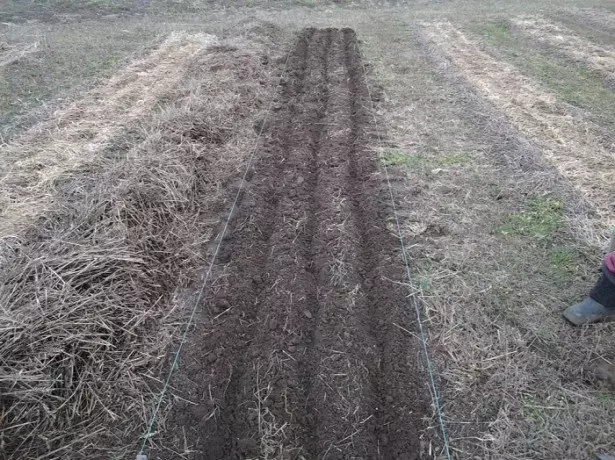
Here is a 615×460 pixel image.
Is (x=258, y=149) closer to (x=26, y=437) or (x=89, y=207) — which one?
(x=89, y=207)

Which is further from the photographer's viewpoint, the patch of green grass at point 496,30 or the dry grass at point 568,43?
the patch of green grass at point 496,30

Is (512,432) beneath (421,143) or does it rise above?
beneath

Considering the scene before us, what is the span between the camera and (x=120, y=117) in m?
6.58

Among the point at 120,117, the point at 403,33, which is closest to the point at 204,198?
the point at 120,117

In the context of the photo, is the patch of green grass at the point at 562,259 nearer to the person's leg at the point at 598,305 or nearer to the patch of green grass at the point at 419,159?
the person's leg at the point at 598,305

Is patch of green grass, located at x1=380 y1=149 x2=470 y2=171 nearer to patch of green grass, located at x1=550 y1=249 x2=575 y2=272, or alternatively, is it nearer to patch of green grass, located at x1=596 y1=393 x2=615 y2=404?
patch of green grass, located at x1=550 y1=249 x2=575 y2=272

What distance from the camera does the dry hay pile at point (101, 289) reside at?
267 cm

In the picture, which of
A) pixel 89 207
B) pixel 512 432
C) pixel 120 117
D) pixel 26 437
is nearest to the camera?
pixel 26 437

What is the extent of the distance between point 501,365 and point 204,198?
3.55 meters

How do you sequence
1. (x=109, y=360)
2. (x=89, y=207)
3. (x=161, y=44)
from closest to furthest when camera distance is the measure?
(x=109, y=360) → (x=89, y=207) → (x=161, y=44)

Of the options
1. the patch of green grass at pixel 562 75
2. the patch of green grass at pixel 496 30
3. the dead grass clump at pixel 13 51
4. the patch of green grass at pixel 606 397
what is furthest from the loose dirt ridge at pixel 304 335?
the patch of green grass at pixel 496 30

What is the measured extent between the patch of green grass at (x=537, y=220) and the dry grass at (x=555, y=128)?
28 centimetres

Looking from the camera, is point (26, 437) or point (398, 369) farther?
point (398, 369)

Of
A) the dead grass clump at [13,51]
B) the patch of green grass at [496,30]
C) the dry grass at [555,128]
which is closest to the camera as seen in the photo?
the dry grass at [555,128]
